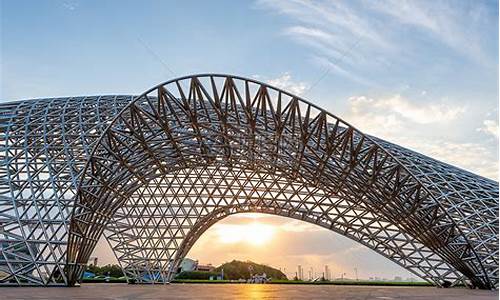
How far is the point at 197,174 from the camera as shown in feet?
163

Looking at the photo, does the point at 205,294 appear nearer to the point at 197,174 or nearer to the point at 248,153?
the point at 248,153

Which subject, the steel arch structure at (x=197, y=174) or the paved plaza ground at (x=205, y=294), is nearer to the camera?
the paved plaza ground at (x=205, y=294)

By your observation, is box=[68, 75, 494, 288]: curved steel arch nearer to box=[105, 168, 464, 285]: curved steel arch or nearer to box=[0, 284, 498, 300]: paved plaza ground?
box=[0, 284, 498, 300]: paved plaza ground

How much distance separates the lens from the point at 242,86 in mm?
23812

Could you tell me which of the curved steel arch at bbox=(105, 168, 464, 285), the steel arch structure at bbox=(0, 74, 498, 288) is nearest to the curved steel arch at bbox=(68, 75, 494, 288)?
the steel arch structure at bbox=(0, 74, 498, 288)

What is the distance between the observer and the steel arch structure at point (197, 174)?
87.4ft

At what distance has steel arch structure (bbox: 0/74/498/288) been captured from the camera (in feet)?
87.4

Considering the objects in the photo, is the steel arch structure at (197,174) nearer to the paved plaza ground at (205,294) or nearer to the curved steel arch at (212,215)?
the curved steel arch at (212,215)

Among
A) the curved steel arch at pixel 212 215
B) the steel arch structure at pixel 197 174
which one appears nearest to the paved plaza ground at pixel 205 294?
the steel arch structure at pixel 197 174

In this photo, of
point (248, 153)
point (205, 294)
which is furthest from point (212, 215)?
point (205, 294)

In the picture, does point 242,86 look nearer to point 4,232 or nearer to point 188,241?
point 4,232

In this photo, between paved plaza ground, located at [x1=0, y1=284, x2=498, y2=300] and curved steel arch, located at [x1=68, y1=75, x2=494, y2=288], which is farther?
curved steel arch, located at [x1=68, y1=75, x2=494, y2=288]

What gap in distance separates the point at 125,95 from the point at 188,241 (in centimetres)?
2089

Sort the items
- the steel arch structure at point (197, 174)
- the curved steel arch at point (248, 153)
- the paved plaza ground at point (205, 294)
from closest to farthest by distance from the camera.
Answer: the paved plaza ground at point (205, 294), the curved steel arch at point (248, 153), the steel arch structure at point (197, 174)
